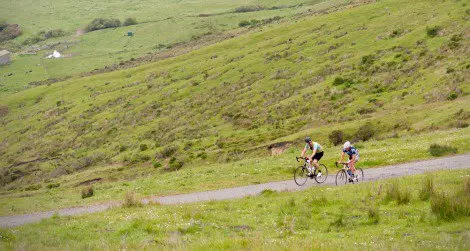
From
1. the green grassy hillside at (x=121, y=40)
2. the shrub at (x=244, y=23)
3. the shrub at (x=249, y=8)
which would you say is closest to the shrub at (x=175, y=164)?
the green grassy hillside at (x=121, y=40)

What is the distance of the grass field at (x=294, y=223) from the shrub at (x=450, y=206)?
0.03 meters

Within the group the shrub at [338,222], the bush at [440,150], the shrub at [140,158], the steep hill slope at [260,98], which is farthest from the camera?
the shrub at [140,158]

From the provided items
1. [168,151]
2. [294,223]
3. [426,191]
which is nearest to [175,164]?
[168,151]

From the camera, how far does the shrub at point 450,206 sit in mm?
15242

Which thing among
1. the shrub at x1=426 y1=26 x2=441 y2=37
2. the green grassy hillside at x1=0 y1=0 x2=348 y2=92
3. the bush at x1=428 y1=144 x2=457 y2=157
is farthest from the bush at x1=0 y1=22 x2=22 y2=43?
the bush at x1=428 y1=144 x2=457 y2=157

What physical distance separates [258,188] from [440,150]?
12.0m

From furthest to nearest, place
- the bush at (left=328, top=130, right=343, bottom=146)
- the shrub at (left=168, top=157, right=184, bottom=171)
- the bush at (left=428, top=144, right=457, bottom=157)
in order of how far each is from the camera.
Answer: the shrub at (left=168, top=157, right=184, bottom=171)
the bush at (left=328, top=130, right=343, bottom=146)
the bush at (left=428, top=144, right=457, bottom=157)

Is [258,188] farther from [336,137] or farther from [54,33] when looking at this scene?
[54,33]

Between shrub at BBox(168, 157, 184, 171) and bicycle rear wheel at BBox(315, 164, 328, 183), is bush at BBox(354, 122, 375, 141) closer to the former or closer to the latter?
bicycle rear wheel at BBox(315, 164, 328, 183)

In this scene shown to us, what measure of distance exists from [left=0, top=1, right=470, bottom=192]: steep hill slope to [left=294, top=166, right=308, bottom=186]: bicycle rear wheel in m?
17.3

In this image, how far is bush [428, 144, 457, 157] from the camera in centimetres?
3241

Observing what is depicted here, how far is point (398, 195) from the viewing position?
1903 centimetres

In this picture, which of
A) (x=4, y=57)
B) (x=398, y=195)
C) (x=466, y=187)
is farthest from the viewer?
(x=4, y=57)

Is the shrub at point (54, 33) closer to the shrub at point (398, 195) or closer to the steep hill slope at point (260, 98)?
the steep hill slope at point (260, 98)
